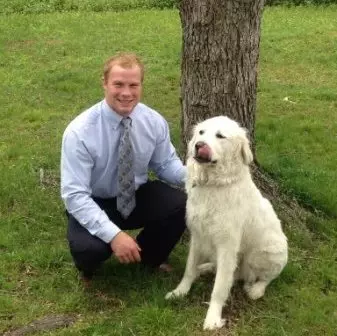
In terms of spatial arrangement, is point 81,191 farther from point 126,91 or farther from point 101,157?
point 126,91

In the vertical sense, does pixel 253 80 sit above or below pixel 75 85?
above

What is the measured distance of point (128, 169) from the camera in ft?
12.5

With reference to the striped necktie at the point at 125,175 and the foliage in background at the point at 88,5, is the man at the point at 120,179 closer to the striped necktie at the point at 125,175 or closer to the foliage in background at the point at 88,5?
the striped necktie at the point at 125,175

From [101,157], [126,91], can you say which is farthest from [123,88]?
[101,157]

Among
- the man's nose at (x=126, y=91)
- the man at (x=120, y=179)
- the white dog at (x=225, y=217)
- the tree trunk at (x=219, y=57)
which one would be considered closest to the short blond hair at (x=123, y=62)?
the man at (x=120, y=179)

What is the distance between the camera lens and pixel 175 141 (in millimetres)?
6445

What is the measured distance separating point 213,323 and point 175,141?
3125mm

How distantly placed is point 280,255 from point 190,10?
1754 mm

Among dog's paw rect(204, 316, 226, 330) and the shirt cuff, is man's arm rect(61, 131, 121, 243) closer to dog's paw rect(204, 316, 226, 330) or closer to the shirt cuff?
the shirt cuff

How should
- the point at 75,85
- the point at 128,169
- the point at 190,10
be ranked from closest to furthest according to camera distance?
the point at 128,169, the point at 190,10, the point at 75,85

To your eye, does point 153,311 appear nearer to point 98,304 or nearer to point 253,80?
point 98,304

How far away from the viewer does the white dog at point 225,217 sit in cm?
338

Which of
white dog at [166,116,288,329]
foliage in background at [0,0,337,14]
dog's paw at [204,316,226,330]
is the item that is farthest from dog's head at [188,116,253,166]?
foliage in background at [0,0,337,14]

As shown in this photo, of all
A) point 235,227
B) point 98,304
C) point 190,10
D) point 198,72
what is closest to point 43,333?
point 98,304
